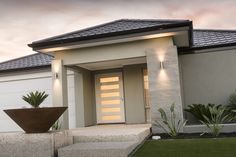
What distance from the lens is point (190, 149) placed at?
689 centimetres

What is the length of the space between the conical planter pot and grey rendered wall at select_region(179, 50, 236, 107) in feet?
23.4

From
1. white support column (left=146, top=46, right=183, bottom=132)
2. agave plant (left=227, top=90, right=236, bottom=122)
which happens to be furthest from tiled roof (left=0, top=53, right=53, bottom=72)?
agave plant (left=227, top=90, right=236, bottom=122)

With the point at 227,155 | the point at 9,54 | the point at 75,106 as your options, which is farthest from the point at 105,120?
the point at 9,54

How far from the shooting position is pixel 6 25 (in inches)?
542

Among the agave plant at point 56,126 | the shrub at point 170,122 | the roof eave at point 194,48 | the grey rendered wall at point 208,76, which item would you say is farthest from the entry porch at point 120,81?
the grey rendered wall at point 208,76

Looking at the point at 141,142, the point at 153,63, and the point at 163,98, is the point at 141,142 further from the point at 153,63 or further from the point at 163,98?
the point at 153,63

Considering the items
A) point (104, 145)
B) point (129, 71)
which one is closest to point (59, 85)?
point (129, 71)

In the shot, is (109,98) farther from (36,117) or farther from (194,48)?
(36,117)

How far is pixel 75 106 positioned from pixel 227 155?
8478mm

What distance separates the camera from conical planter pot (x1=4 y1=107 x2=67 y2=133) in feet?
22.1

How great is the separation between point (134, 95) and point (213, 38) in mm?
4654

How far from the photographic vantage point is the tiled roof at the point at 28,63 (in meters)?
14.7

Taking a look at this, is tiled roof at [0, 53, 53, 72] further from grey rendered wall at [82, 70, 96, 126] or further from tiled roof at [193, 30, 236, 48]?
tiled roof at [193, 30, 236, 48]

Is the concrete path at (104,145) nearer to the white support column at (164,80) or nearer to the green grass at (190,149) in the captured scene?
the green grass at (190,149)
